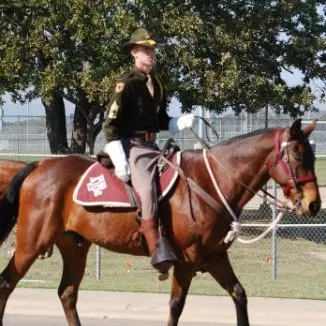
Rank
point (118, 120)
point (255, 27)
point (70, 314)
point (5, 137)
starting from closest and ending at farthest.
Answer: point (118, 120), point (70, 314), point (255, 27), point (5, 137)

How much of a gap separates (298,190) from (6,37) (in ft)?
44.3

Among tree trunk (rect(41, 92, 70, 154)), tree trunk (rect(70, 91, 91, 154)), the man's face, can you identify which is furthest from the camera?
tree trunk (rect(41, 92, 70, 154))

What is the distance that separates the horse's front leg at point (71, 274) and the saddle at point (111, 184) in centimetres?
68

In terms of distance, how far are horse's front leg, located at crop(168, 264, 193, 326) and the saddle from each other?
25.6 inches

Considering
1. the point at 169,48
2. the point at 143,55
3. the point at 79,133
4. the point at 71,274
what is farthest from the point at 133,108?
the point at 79,133

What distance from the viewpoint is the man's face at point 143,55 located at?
824cm

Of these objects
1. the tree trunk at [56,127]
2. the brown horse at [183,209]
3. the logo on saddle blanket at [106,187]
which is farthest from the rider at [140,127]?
the tree trunk at [56,127]

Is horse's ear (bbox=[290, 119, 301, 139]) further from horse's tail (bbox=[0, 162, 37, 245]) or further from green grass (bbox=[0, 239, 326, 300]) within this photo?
green grass (bbox=[0, 239, 326, 300])

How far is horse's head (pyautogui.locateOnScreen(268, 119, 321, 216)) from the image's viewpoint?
24.7 feet

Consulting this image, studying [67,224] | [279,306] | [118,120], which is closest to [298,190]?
[118,120]

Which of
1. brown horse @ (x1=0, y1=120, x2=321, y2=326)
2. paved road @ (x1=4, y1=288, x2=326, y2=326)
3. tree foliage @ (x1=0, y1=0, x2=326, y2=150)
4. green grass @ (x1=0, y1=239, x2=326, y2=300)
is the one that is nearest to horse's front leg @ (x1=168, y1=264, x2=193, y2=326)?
brown horse @ (x1=0, y1=120, x2=321, y2=326)

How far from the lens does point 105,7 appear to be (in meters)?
18.9

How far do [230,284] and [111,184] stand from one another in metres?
1.41

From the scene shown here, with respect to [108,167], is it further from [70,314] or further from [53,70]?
[53,70]
